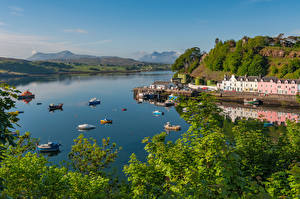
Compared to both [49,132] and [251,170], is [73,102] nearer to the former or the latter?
[49,132]

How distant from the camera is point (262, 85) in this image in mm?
104250

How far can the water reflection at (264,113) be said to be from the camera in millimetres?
70750

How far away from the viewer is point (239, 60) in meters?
147

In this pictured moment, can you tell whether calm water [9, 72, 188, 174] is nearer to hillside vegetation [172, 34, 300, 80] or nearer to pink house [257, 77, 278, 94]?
pink house [257, 77, 278, 94]

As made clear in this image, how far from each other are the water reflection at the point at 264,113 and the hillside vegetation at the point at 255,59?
137ft

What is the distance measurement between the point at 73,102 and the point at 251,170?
331 feet

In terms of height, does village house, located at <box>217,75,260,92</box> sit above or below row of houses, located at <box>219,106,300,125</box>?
above

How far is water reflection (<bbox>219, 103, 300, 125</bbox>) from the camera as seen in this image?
70.8m

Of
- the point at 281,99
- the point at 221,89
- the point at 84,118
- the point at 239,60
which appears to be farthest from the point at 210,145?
the point at 239,60

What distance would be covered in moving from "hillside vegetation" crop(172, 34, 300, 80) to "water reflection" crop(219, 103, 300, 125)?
41.7 m

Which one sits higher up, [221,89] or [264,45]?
[264,45]

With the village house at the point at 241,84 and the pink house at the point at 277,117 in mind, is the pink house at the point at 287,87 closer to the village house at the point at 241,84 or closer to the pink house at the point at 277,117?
the village house at the point at 241,84

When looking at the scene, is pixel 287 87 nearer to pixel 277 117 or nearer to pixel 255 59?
pixel 277 117

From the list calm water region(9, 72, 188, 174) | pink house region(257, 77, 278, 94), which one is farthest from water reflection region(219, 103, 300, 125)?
calm water region(9, 72, 188, 174)
